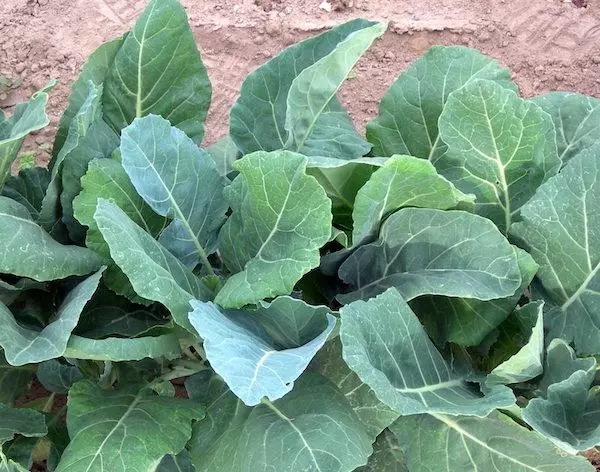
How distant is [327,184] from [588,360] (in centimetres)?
46

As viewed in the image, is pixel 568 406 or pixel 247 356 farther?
pixel 568 406

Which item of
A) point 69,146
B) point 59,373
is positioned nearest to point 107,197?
point 69,146

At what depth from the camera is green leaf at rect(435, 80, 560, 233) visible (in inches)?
46.4

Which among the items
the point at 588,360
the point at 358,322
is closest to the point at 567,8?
the point at 588,360

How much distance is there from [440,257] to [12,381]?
786mm

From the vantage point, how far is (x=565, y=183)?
45.7 inches

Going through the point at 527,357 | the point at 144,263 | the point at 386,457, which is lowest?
the point at 386,457

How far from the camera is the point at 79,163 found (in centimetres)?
124

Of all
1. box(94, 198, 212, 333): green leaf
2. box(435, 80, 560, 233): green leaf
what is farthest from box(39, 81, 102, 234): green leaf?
box(435, 80, 560, 233): green leaf

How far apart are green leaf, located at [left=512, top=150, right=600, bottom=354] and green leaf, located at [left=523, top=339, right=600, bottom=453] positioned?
56 mm

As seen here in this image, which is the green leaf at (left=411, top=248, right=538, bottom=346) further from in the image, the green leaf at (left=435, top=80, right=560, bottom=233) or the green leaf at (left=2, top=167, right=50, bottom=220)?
the green leaf at (left=2, top=167, right=50, bottom=220)

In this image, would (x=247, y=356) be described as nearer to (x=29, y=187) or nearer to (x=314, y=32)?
(x=29, y=187)

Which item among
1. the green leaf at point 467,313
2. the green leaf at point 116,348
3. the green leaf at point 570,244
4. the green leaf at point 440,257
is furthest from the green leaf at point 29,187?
the green leaf at point 570,244

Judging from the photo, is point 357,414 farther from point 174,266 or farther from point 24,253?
point 24,253
